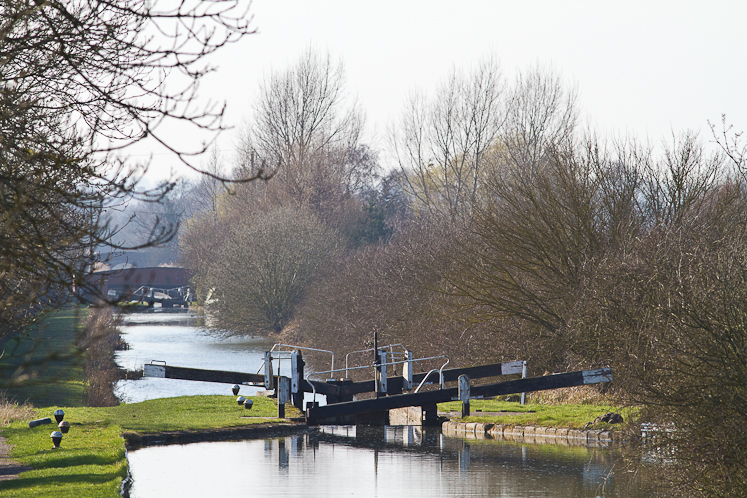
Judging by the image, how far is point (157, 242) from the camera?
6418mm

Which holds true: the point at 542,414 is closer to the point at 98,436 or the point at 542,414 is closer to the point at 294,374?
the point at 294,374

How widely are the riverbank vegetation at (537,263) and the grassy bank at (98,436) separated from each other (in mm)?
4810

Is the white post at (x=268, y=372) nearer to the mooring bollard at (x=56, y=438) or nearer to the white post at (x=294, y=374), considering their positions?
the white post at (x=294, y=374)

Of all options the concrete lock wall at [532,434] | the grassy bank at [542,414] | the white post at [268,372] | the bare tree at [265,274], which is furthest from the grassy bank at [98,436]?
the bare tree at [265,274]

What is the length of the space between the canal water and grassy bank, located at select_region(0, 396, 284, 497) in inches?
21.5

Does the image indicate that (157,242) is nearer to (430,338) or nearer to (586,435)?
(586,435)

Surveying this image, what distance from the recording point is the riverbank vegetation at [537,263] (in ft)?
25.8

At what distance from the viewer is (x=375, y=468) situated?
12281 millimetres

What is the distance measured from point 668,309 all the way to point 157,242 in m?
5.02

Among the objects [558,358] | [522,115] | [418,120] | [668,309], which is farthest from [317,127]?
[668,309]

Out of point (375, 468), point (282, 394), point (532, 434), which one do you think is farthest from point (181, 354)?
point (375, 468)

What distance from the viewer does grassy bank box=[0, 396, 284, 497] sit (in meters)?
9.48

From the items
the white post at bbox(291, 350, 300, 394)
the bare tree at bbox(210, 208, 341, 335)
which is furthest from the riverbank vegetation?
the white post at bbox(291, 350, 300, 394)

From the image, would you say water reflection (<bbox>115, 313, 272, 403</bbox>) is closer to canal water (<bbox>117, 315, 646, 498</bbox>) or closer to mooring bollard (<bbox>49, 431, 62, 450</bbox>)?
canal water (<bbox>117, 315, 646, 498</bbox>)
